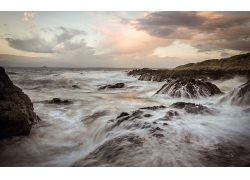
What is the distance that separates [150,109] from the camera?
3586 mm

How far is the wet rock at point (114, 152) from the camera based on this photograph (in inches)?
90.7

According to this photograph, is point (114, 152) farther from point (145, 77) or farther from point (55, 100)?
point (145, 77)

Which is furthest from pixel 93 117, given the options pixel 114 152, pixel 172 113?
pixel 172 113

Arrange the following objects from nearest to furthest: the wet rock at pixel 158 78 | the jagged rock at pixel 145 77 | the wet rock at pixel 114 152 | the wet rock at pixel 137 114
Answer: the wet rock at pixel 114 152 → the wet rock at pixel 137 114 → the wet rock at pixel 158 78 → the jagged rock at pixel 145 77

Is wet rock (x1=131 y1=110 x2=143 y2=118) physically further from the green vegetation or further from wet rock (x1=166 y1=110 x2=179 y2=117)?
the green vegetation

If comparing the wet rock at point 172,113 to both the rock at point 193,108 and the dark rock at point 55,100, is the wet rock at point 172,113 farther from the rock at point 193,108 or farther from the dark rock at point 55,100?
the dark rock at point 55,100

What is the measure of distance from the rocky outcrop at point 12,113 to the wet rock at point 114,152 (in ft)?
3.56

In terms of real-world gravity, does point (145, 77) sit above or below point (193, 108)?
above

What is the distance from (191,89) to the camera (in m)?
4.33

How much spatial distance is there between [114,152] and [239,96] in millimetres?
2833

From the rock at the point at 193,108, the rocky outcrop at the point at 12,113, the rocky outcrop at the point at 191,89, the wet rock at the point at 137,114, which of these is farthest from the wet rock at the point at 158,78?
the rocky outcrop at the point at 12,113

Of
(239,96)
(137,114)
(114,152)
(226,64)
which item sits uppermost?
(226,64)
